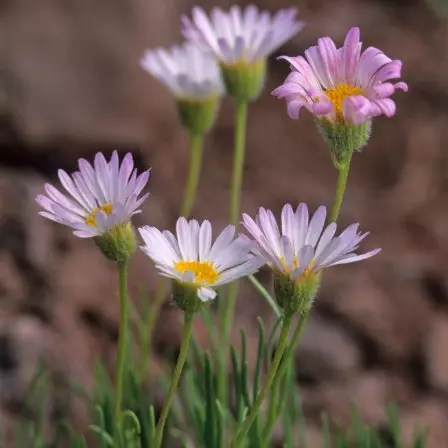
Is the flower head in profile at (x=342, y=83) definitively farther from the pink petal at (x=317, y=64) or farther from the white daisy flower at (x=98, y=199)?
the white daisy flower at (x=98, y=199)

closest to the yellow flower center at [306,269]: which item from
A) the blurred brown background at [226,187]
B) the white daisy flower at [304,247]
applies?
the white daisy flower at [304,247]

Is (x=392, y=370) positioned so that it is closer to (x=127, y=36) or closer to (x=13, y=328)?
(x=13, y=328)

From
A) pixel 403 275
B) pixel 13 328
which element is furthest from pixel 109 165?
pixel 403 275

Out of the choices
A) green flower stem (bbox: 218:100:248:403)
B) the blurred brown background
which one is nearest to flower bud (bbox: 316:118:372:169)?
green flower stem (bbox: 218:100:248:403)

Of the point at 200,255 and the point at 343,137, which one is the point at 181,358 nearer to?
the point at 200,255

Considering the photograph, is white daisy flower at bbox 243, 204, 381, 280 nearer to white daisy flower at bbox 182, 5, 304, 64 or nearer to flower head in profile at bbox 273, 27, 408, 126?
flower head in profile at bbox 273, 27, 408, 126
